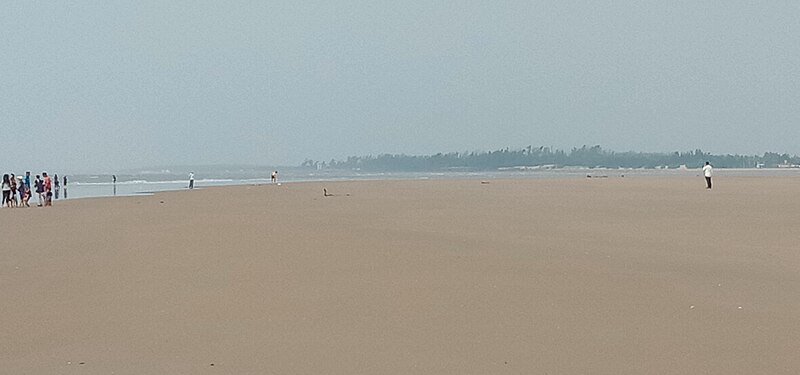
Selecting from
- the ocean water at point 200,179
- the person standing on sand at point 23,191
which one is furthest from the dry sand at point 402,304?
the ocean water at point 200,179

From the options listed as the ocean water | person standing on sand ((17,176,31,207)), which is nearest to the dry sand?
person standing on sand ((17,176,31,207))

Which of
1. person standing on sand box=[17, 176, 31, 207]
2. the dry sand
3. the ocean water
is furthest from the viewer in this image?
the ocean water

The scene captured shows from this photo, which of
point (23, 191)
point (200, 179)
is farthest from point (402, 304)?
point (200, 179)

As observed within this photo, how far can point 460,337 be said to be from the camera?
16.0 feet

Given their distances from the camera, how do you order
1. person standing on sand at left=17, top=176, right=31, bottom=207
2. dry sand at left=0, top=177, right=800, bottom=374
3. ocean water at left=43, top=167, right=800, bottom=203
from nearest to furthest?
dry sand at left=0, top=177, right=800, bottom=374, person standing on sand at left=17, top=176, right=31, bottom=207, ocean water at left=43, top=167, right=800, bottom=203

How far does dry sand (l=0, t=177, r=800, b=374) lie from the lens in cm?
440

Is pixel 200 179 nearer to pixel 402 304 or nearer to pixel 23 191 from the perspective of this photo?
pixel 23 191

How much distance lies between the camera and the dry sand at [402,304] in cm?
440

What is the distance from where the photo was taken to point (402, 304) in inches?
232

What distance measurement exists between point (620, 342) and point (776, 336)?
1146 mm

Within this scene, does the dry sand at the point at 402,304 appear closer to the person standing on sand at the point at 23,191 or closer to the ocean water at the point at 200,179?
the person standing on sand at the point at 23,191

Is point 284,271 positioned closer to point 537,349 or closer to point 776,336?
point 537,349

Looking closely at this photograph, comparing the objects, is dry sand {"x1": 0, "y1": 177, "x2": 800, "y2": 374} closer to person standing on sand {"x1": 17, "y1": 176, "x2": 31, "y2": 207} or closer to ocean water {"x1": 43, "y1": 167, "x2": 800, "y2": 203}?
person standing on sand {"x1": 17, "y1": 176, "x2": 31, "y2": 207}

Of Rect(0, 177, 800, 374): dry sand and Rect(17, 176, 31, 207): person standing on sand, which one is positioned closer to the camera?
Rect(0, 177, 800, 374): dry sand
